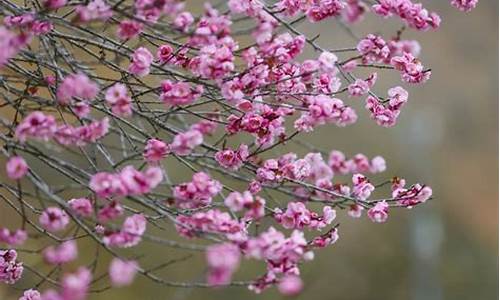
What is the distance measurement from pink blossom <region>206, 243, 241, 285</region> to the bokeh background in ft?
24.2

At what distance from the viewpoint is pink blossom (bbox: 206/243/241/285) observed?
1.79m

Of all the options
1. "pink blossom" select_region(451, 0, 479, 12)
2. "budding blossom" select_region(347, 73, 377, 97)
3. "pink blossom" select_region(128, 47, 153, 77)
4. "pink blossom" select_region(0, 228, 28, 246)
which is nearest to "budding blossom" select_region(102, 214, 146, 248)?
"pink blossom" select_region(0, 228, 28, 246)

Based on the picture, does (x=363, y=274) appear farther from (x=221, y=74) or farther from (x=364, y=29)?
(x=221, y=74)

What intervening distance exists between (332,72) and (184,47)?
0.38 metres

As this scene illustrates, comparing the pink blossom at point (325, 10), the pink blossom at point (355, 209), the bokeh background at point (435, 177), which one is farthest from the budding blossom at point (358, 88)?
the bokeh background at point (435, 177)

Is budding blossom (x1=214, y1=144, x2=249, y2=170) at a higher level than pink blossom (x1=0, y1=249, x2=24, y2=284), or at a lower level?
higher

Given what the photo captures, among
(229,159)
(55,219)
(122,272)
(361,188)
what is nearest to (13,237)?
(55,219)

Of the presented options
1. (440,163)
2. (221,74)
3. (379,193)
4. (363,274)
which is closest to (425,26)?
(221,74)

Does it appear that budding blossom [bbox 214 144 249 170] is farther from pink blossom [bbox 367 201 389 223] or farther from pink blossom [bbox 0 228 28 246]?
pink blossom [bbox 0 228 28 246]

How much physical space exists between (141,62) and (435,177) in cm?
922

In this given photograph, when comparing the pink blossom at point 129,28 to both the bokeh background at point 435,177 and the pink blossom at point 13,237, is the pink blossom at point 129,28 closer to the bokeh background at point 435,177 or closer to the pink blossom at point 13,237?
the pink blossom at point 13,237

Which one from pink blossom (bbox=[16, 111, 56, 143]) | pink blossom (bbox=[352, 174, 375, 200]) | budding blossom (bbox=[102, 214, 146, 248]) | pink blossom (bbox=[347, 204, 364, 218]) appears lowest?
budding blossom (bbox=[102, 214, 146, 248])

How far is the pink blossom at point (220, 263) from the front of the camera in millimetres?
1785

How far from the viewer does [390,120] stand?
8.47ft
